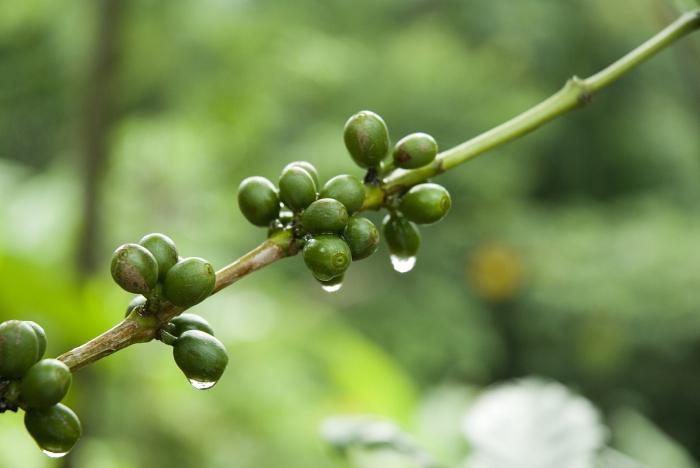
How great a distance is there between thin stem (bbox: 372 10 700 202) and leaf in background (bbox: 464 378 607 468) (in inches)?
17.3

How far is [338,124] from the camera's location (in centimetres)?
375

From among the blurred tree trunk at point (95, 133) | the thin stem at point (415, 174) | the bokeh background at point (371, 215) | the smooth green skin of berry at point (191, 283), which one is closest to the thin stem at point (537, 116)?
the thin stem at point (415, 174)

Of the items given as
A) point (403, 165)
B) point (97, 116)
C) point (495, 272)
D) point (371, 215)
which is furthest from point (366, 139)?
point (495, 272)

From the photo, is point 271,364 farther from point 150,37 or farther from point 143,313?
point 143,313

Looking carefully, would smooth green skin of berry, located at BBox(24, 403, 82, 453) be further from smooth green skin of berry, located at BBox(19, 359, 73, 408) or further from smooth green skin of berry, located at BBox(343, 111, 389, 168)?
smooth green skin of berry, located at BBox(343, 111, 389, 168)

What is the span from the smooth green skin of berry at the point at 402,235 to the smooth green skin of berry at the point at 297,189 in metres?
0.06

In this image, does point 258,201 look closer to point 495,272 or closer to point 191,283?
point 191,283

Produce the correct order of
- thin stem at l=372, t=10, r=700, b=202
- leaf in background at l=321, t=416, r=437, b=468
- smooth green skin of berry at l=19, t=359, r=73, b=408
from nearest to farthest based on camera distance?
smooth green skin of berry at l=19, t=359, r=73, b=408 < thin stem at l=372, t=10, r=700, b=202 < leaf in background at l=321, t=416, r=437, b=468

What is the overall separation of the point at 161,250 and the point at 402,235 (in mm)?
137

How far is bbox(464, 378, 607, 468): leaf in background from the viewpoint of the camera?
815 mm

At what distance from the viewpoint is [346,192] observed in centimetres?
42

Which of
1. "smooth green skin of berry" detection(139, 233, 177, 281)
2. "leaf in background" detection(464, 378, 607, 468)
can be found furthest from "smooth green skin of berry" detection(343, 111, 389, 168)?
"leaf in background" detection(464, 378, 607, 468)

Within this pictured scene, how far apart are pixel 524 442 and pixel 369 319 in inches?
123

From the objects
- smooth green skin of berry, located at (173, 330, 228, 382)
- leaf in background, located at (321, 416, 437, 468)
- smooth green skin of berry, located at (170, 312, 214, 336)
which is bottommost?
smooth green skin of berry, located at (173, 330, 228, 382)
